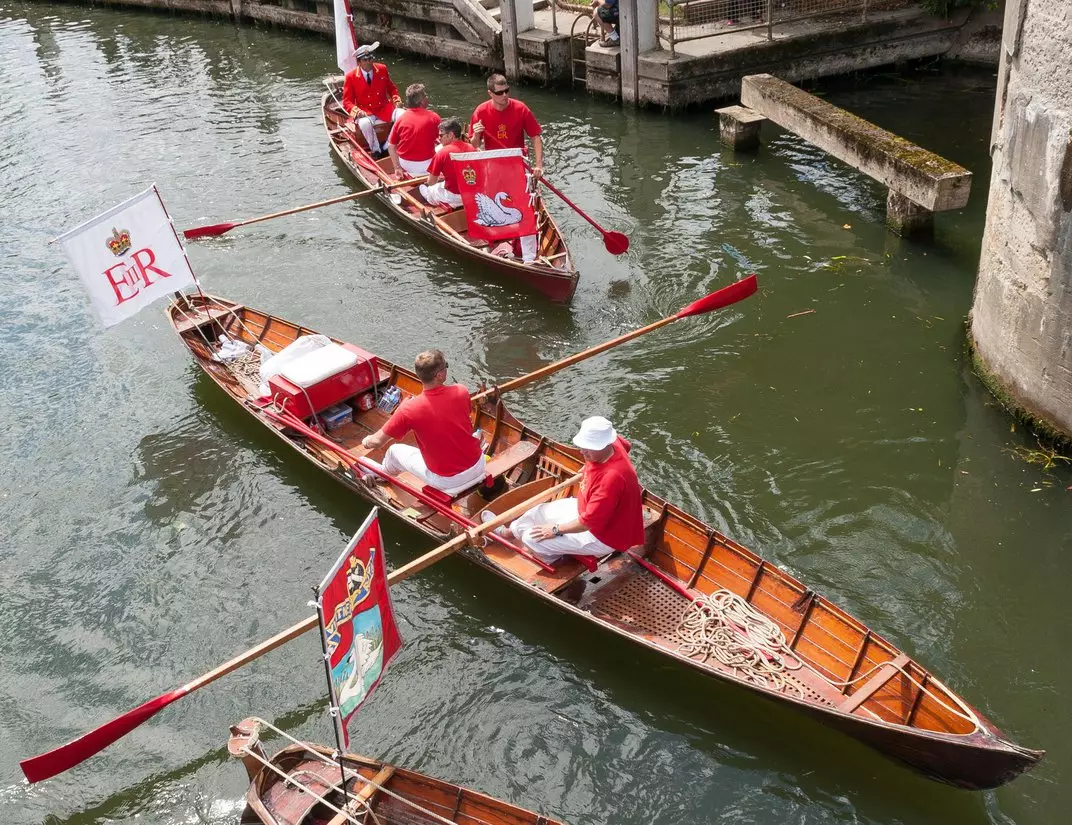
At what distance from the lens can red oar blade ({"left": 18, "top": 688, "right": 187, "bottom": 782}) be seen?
7570 mm

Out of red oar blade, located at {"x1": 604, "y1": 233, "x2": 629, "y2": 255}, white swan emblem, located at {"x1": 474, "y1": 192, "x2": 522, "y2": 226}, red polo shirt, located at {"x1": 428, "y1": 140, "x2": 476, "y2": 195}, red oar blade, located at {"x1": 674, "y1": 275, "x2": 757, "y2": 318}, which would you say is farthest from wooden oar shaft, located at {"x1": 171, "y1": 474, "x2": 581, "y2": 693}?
red polo shirt, located at {"x1": 428, "y1": 140, "x2": 476, "y2": 195}

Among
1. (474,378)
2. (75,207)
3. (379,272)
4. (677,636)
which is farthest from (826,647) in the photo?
(75,207)

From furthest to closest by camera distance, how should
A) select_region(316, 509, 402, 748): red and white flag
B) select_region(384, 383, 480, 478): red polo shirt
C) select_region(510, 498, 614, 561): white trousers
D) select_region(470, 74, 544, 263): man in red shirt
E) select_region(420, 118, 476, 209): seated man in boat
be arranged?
select_region(470, 74, 544, 263): man in red shirt, select_region(420, 118, 476, 209): seated man in boat, select_region(384, 383, 480, 478): red polo shirt, select_region(510, 498, 614, 561): white trousers, select_region(316, 509, 402, 748): red and white flag

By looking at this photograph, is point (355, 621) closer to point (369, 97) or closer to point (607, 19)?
point (369, 97)

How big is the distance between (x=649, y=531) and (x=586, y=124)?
14419 mm

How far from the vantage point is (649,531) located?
9.77 metres

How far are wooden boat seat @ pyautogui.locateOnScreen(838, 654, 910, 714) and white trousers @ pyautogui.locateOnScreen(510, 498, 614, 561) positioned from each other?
8.08 feet

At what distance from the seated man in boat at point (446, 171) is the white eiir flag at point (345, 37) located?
4.53 m

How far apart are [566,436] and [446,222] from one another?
595 centimetres

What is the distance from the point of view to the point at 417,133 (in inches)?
677

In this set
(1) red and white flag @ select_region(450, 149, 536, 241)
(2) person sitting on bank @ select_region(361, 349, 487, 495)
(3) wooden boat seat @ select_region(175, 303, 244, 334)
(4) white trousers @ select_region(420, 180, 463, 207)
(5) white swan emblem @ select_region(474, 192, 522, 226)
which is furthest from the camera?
(4) white trousers @ select_region(420, 180, 463, 207)

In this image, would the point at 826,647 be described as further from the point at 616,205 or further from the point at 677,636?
the point at 616,205

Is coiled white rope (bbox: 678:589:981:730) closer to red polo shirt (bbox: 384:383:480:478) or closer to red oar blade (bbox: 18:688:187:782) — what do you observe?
red polo shirt (bbox: 384:383:480:478)

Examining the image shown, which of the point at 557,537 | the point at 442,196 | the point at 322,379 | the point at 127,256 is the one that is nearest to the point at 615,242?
the point at 442,196
